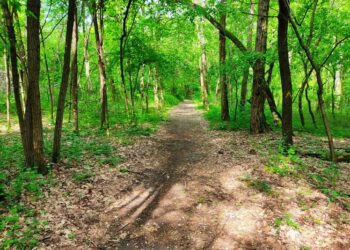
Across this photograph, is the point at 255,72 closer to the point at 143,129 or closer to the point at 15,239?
the point at 143,129

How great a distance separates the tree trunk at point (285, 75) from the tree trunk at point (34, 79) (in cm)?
670

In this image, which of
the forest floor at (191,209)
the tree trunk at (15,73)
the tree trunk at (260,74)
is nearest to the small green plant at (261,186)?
the forest floor at (191,209)

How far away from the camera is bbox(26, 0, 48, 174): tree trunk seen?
6.15m

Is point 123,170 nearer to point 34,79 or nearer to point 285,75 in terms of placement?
point 34,79

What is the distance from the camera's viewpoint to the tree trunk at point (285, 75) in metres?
8.12

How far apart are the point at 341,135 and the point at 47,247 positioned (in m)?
12.8

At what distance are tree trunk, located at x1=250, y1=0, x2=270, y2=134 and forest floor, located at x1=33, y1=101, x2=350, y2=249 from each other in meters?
3.88

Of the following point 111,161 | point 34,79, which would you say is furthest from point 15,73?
point 111,161

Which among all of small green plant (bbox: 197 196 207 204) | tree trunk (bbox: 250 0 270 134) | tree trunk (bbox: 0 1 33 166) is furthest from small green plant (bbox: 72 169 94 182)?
tree trunk (bbox: 250 0 270 134)

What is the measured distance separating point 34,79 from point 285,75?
23.9ft

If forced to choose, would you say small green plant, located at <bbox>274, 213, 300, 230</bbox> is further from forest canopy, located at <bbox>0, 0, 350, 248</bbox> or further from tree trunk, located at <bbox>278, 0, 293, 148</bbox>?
tree trunk, located at <bbox>278, 0, 293, 148</bbox>

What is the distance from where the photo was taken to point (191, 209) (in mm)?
5668

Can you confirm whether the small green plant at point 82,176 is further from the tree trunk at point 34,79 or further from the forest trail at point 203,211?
the forest trail at point 203,211

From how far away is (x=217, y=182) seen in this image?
6945 millimetres
